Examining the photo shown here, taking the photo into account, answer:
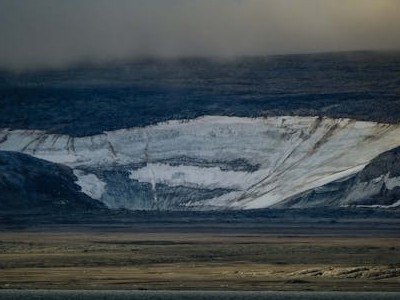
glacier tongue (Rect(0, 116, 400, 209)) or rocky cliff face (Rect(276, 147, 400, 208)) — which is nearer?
rocky cliff face (Rect(276, 147, 400, 208))

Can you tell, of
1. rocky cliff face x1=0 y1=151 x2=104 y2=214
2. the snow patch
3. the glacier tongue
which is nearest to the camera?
rocky cliff face x1=0 y1=151 x2=104 y2=214

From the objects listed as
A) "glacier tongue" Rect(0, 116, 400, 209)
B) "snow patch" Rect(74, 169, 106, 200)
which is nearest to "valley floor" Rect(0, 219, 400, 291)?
"glacier tongue" Rect(0, 116, 400, 209)

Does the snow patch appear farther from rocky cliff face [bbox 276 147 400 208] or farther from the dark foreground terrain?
rocky cliff face [bbox 276 147 400 208]

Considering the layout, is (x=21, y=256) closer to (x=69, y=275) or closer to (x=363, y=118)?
(x=69, y=275)

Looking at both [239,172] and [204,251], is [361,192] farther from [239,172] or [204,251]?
[204,251]

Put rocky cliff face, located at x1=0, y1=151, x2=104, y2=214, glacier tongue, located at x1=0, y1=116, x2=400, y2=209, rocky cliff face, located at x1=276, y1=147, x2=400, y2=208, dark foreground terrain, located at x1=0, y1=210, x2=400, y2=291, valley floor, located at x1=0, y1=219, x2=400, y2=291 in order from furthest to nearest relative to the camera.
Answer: glacier tongue, located at x1=0, y1=116, x2=400, y2=209, rocky cliff face, located at x1=0, y1=151, x2=104, y2=214, rocky cliff face, located at x1=276, y1=147, x2=400, y2=208, dark foreground terrain, located at x1=0, y1=210, x2=400, y2=291, valley floor, located at x1=0, y1=219, x2=400, y2=291

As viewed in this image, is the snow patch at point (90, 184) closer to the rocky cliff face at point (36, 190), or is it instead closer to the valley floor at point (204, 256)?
the rocky cliff face at point (36, 190)

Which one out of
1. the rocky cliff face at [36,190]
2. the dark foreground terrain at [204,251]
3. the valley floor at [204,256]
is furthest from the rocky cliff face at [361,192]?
the rocky cliff face at [36,190]
